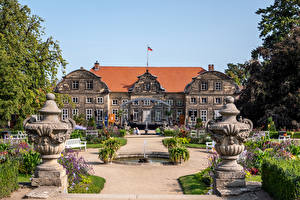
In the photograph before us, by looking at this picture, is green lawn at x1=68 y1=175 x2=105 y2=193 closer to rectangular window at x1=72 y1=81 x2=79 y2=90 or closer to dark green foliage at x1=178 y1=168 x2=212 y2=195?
dark green foliage at x1=178 y1=168 x2=212 y2=195

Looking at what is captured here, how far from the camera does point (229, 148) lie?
6457mm

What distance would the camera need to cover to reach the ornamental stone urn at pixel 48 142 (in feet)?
21.1

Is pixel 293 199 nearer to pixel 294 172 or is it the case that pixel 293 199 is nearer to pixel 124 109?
pixel 294 172

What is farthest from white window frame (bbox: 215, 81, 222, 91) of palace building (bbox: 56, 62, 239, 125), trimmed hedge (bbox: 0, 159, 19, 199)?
trimmed hedge (bbox: 0, 159, 19, 199)

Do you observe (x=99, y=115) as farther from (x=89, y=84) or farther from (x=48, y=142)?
(x=48, y=142)

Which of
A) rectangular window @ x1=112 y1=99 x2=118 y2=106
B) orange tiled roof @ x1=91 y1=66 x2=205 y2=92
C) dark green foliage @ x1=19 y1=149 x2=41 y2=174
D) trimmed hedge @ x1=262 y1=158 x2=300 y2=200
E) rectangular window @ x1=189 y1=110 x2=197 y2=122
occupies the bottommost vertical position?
dark green foliage @ x1=19 y1=149 x2=41 y2=174

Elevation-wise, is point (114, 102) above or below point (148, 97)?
below

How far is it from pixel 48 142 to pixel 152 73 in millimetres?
39704

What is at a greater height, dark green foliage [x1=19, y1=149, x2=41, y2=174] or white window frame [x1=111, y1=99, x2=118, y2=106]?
white window frame [x1=111, y1=99, x2=118, y2=106]

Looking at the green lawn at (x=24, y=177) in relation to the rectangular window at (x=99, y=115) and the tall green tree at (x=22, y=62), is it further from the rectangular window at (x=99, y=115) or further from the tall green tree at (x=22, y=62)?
the rectangular window at (x=99, y=115)

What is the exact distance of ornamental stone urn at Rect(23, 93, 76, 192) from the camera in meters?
6.43

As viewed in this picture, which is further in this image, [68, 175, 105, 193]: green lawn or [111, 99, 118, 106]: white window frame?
[111, 99, 118, 106]: white window frame

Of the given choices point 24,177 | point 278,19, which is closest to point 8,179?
point 24,177

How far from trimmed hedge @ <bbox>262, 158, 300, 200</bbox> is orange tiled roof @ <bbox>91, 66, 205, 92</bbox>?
118 ft
